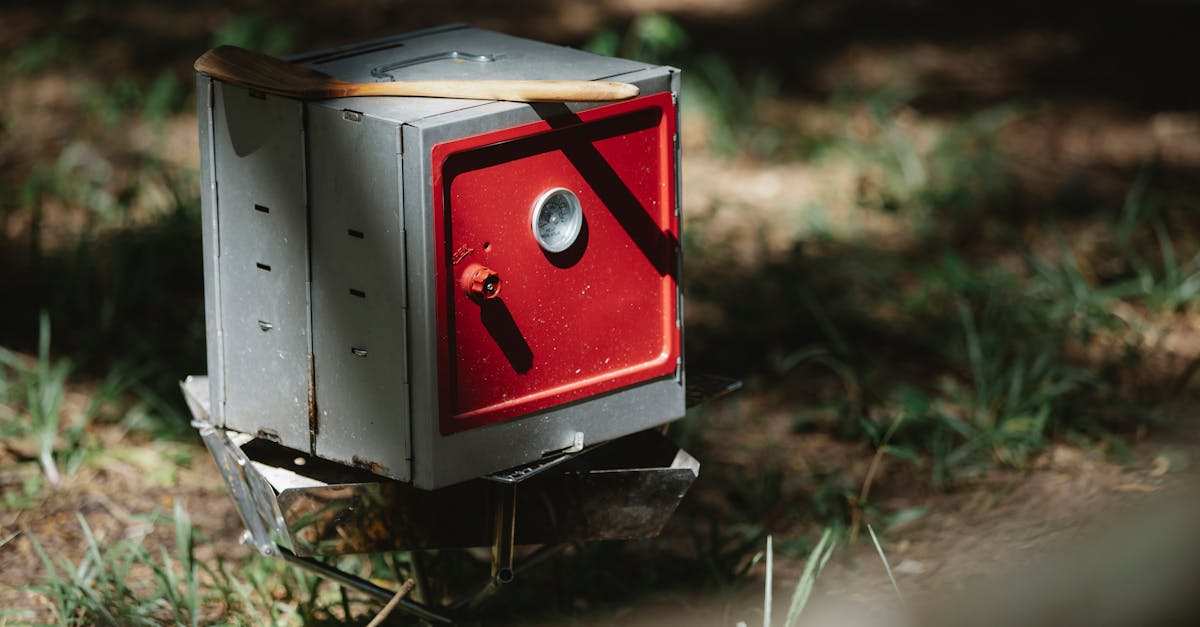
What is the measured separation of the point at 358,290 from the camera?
199 cm

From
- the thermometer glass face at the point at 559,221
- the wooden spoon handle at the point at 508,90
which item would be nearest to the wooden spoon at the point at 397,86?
the wooden spoon handle at the point at 508,90

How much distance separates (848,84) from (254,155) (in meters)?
3.69

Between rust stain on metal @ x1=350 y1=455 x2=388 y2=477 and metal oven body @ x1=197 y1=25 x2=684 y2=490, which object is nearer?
metal oven body @ x1=197 y1=25 x2=684 y2=490

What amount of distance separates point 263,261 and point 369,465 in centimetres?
33

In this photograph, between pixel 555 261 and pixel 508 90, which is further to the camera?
pixel 555 261

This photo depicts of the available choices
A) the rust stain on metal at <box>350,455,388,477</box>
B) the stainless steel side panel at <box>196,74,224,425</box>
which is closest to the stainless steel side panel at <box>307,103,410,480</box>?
the rust stain on metal at <box>350,455,388,477</box>

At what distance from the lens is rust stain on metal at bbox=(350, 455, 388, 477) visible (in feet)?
6.68

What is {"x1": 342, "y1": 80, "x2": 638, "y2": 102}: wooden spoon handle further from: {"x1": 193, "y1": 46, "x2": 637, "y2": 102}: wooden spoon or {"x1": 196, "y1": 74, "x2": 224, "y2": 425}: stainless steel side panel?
{"x1": 196, "y1": 74, "x2": 224, "y2": 425}: stainless steel side panel

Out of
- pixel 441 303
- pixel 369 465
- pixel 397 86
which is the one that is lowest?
pixel 369 465

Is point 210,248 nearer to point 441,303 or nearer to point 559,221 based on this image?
point 441,303

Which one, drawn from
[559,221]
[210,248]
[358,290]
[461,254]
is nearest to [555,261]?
[559,221]

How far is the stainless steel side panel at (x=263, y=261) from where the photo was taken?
2020mm

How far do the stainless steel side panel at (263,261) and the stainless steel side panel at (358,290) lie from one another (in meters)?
0.03

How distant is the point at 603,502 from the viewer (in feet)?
7.30
